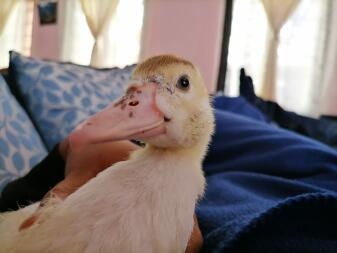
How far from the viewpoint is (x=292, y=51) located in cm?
296

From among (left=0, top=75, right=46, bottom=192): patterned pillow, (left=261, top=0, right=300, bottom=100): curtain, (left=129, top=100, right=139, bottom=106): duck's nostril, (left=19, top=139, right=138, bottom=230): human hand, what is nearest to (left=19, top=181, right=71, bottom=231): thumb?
(left=19, top=139, right=138, bottom=230): human hand

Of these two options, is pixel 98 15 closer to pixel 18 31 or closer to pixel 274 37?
pixel 18 31

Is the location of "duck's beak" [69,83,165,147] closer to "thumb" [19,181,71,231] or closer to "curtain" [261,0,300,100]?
"thumb" [19,181,71,231]

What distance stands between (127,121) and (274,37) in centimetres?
274

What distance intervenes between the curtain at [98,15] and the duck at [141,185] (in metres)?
2.89

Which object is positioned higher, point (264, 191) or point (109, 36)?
point (109, 36)

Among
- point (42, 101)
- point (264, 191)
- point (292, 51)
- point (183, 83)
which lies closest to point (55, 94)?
point (42, 101)

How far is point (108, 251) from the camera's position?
32cm

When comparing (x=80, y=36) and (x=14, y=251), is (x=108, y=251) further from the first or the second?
(x=80, y=36)

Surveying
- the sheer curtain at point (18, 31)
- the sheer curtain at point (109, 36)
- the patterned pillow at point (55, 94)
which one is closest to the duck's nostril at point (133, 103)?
the patterned pillow at point (55, 94)

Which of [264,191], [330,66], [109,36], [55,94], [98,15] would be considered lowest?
[264,191]

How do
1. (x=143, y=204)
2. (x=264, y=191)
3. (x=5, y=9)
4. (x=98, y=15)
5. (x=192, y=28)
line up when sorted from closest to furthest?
1. (x=143, y=204)
2. (x=264, y=191)
3. (x=192, y=28)
4. (x=98, y=15)
5. (x=5, y=9)

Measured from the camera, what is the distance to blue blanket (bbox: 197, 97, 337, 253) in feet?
1.43

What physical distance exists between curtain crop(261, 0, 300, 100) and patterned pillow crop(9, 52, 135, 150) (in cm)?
189
